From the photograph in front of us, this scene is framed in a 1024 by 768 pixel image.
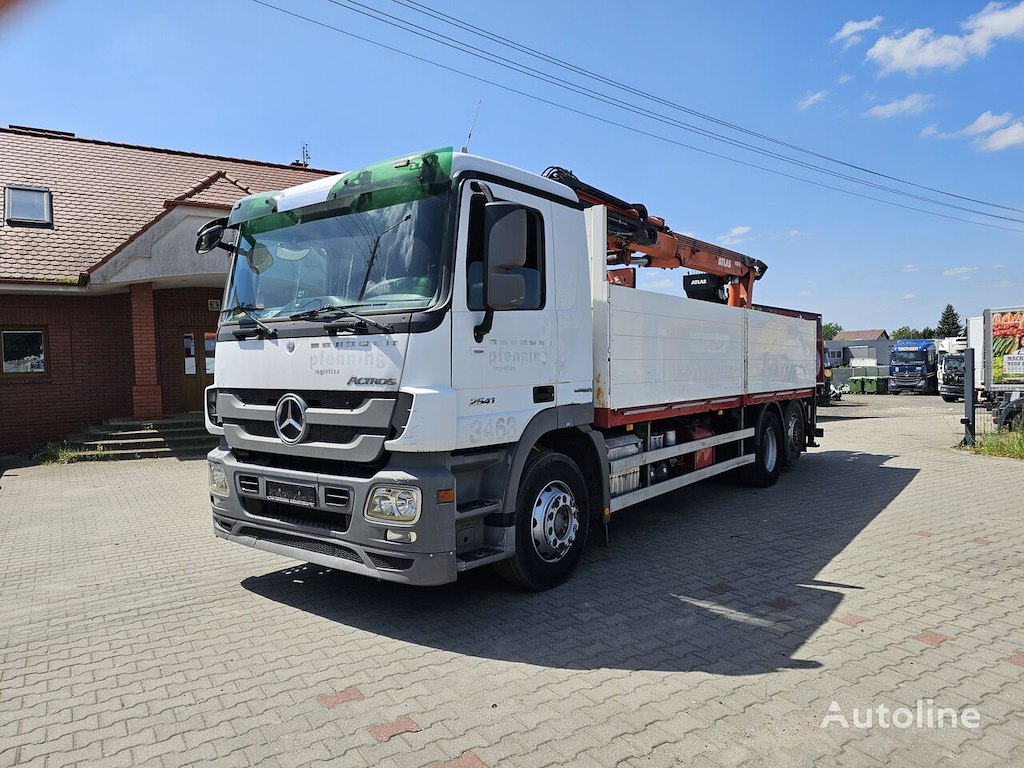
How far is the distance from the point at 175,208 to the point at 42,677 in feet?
35.7

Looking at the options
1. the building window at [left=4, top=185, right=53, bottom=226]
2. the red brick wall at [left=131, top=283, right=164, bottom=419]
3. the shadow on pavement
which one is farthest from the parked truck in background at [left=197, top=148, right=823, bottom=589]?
the building window at [left=4, top=185, right=53, bottom=226]

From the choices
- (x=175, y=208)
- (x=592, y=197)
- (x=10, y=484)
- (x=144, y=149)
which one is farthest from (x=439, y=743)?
(x=144, y=149)

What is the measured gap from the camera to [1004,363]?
14555 mm

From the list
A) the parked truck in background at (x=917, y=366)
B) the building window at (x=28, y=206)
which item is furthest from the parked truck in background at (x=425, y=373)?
the parked truck in background at (x=917, y=366)

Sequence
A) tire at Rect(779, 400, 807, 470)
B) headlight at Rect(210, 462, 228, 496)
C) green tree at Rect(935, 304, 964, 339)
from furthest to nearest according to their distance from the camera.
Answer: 1. green tree at Rect(935, 304, 964, 339)
2. tire at Rect(779, 400, 807, 470)
3. headlight at Rect(210, 462, 228, 496)

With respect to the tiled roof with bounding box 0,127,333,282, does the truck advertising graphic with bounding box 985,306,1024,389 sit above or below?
below

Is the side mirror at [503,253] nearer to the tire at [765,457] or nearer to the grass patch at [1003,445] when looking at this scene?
the tire at [765,457]

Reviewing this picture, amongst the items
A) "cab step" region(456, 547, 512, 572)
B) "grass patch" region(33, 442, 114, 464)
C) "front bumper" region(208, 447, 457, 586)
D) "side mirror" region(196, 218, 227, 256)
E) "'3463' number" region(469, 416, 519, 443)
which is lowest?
"grass patch" region(33, 442, 114, 464)

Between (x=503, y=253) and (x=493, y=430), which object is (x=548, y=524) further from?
(x=503, y=253)

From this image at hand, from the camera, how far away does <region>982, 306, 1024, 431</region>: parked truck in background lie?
13914 mm

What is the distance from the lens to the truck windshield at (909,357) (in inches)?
1474

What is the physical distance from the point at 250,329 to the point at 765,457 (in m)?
7.05

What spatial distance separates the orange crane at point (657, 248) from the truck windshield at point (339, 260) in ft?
6.87

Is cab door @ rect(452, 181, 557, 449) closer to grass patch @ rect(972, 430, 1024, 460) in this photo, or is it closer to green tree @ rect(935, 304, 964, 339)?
grass patch @ rect(972, 430, 1024, 460)
